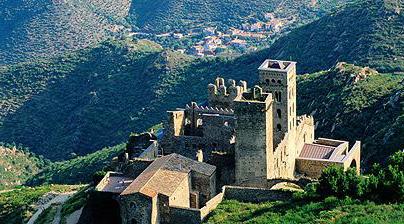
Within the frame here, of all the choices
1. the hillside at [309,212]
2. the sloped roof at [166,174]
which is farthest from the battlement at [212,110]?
the hillside at [309,212]

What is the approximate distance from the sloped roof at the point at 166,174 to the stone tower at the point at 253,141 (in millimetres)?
1738

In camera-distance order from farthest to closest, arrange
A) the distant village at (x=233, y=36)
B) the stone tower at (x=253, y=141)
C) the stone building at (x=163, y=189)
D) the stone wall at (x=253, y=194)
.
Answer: the distant village at (x=233, y=36) → the stone tower at (x=253, y=141) → the stone wall at (x=253, y=194) → the stone building at (x=163, y=189)

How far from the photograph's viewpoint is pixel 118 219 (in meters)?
44.6

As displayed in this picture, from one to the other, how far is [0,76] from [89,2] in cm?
6186

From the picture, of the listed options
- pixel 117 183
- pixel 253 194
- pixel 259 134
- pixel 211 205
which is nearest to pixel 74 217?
pixel 117 183

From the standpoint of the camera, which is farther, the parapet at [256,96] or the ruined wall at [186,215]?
the parapet at [256,96]

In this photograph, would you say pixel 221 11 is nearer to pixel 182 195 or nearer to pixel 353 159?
pixel 353 159

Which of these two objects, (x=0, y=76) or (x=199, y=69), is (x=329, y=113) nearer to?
(x=199, y=69)

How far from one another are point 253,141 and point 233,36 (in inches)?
4816

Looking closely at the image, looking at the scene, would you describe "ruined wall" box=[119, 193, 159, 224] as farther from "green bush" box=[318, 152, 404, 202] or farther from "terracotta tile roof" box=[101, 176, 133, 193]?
"green bush" box=[318, 152, 404, 202]

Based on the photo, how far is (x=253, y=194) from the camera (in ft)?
141

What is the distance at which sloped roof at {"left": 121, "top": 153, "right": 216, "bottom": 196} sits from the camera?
137 ft

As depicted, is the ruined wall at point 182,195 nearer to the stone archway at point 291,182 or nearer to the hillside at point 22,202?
the stone archway at point 291,182

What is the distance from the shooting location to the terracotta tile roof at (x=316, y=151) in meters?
50.5
